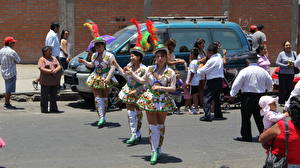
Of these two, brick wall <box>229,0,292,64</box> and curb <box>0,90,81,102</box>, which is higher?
brick wall <box>229,0,292,64</box>

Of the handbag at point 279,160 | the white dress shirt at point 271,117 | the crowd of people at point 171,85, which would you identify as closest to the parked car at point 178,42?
the crowd of people at point 171,85

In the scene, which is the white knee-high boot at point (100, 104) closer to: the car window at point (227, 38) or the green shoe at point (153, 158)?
the green shoe at point (153, 158)

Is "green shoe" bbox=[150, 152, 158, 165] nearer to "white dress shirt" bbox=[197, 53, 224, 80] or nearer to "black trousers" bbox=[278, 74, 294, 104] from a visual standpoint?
"white dress shirt" bbox=[197, 53, 224, 80]

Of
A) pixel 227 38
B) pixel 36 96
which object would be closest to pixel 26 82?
pixel 36 96

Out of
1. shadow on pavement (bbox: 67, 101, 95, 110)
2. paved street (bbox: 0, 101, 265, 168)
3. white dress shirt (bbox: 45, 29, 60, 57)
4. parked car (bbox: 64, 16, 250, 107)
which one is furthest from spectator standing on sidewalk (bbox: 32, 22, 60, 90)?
paved street (bbox: 0, 101, 265, 168)

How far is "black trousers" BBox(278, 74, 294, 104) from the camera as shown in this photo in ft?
44.9

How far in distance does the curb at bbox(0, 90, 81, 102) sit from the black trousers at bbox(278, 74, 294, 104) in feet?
18.2

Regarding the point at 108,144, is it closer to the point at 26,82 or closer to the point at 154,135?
the point at 154,135

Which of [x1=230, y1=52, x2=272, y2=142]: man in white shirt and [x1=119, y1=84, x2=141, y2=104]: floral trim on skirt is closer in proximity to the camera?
[x1=119, y1=84, x2=141, y2=104]: floral trim on skirt

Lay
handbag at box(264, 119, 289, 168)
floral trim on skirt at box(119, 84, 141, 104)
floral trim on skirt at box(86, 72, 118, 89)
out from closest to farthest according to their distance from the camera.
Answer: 1. handbag at box(264, 119, 289, 168)
2. floral trim on skirt at box(119, 84, 141, 104)
3. floral trim on skirt at box(86, 72, 118, 89)

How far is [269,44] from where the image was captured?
23.7 meters

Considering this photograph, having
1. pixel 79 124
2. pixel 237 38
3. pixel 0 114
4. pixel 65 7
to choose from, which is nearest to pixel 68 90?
pixel 0 114

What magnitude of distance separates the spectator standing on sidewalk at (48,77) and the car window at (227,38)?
13.8 feet

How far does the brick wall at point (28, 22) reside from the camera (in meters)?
22.0
